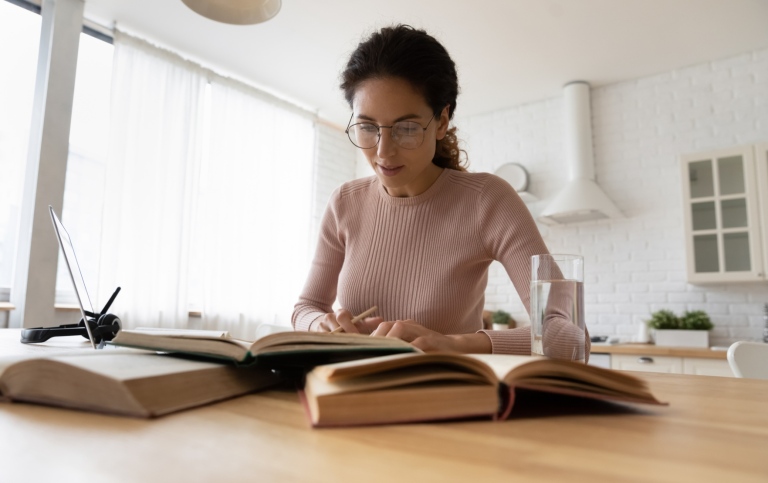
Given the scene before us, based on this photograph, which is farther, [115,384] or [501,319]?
[501,319]

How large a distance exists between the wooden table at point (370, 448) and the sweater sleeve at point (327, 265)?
3.37ft

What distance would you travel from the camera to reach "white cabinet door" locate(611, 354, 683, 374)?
3105 millimetres

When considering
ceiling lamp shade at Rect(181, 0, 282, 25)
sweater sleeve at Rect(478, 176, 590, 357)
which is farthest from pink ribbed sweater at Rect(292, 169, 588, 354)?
ceiling lamp shade at Rect(181, 0, 282, 25)

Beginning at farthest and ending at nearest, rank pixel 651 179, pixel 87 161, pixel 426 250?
1. pixel 651 179
2. pixel 87 161
3. pixel 426 250

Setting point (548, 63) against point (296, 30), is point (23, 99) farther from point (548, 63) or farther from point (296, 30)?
point (548, 63)

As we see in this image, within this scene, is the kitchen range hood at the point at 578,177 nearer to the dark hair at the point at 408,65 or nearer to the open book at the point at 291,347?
the dark hair at the point at 408,65

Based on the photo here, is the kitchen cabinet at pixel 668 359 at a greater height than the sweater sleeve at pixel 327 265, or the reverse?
the sweater sleeve at pixel 327 265

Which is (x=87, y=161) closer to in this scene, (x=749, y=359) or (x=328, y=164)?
(x=328, y=164)

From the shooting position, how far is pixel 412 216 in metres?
1.45

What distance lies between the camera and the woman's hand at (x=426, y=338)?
0.87 meters

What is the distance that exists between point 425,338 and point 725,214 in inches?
129

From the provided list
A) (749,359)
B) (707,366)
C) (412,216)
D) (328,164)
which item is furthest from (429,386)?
(328,164)

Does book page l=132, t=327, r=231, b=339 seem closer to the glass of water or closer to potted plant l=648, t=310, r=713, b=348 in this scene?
the glass of water

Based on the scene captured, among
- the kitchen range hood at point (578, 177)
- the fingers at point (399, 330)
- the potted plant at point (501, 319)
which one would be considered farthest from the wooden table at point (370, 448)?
the potted plant at point (501, 319)
